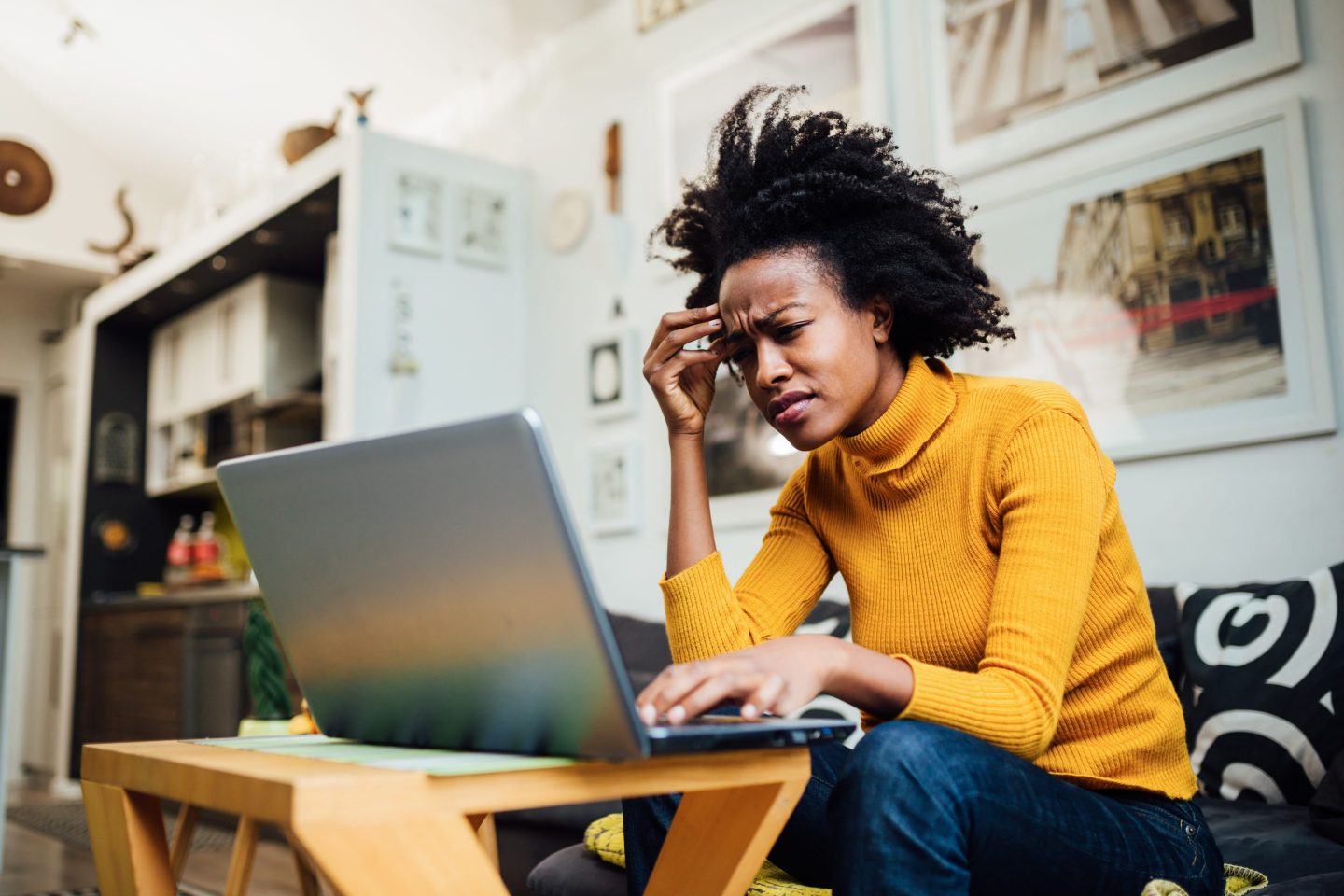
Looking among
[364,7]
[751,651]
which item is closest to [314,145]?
[364,7]

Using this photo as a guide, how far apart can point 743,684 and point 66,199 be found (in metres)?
6.18

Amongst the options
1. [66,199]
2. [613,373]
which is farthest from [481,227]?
[66,199]

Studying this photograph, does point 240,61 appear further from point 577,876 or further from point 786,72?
point 577,876

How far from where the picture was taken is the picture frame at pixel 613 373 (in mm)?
3521

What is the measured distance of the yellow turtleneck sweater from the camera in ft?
3.11

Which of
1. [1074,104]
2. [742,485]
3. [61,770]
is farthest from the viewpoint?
[61,770]

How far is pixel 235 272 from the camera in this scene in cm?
484

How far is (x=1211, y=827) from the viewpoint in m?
Answer: 1.53

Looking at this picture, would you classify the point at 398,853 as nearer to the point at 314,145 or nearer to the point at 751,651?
the point at 751,651

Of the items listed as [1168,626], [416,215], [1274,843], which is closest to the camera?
[1274,843]

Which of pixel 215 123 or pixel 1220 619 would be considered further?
pixel 215 123

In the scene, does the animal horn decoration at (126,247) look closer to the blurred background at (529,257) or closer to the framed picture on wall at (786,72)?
the blurred background at (529,257)

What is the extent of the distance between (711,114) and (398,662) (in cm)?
278

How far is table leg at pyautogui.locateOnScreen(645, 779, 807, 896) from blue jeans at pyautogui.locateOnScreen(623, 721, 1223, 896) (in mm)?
56
